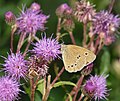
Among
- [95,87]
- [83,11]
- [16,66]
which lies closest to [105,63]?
[83,11]

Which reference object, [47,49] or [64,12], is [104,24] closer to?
[64,12]

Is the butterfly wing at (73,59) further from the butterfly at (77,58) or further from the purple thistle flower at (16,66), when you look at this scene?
the purple thistle flower at (16,66)

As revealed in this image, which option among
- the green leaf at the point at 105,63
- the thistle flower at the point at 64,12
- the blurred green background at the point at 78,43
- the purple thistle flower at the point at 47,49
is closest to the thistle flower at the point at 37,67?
the purple thistle flower at the point at 47,49

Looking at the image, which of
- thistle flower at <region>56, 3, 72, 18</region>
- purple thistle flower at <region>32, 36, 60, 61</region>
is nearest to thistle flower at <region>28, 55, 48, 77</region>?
purple thistle flower at <region>32, 36, 60, 61</region>

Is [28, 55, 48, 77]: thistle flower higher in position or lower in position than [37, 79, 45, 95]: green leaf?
higher

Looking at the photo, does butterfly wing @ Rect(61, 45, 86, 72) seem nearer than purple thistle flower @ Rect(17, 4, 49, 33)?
Yes

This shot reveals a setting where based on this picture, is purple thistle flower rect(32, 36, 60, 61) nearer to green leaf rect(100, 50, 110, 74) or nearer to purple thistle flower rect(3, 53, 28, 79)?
purple thistle flower rect(3, 53, 28, 79)

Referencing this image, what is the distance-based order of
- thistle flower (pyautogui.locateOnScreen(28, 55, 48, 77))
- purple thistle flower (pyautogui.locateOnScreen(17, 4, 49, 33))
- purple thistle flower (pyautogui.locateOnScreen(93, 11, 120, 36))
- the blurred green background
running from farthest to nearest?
the blurred green background < purple thistle flower (pyautogui.locateOnScreen(93, 11, 120, 36)) < purple thistle flower (pyautogui.locateOnScreen(17, 4, 49, 33)) < thistle flower (pyautogui.locateOnScreen(28, 55, 48, 77))

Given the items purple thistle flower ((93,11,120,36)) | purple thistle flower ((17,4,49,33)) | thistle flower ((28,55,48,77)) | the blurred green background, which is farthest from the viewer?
the blurred green background
